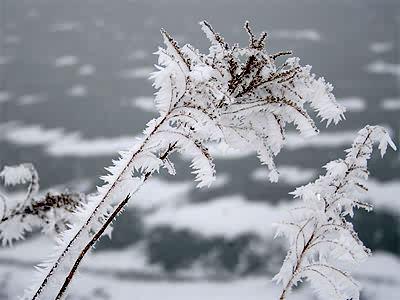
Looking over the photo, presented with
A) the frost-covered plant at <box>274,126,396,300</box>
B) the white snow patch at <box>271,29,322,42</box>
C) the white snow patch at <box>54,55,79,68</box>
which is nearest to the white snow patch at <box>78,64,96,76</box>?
the white snow patch at <box>54,55,79,68</box>

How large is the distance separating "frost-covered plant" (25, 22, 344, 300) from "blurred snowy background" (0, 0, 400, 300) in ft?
12.6

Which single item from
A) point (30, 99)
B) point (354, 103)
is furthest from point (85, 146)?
point (354, 103)

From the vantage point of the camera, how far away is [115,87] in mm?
9398

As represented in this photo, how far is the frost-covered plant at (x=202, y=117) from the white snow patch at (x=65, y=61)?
357 inches

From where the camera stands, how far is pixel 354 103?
860 centimetres

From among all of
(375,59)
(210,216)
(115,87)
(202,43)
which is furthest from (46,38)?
(375,59)

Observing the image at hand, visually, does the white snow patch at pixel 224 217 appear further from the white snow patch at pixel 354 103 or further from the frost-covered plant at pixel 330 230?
the frost-covered plant at pixel 330 230

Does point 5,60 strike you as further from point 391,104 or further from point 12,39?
point 391,104

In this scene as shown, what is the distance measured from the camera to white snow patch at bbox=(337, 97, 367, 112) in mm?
8500

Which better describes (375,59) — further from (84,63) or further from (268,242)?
(84,63)

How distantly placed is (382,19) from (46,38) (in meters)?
7.42

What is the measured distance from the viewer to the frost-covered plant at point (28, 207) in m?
2.23

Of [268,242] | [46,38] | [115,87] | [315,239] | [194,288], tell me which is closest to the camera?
[315,239]

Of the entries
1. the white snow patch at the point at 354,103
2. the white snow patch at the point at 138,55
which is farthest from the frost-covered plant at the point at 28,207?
the white snow patch at the point at 138,55
